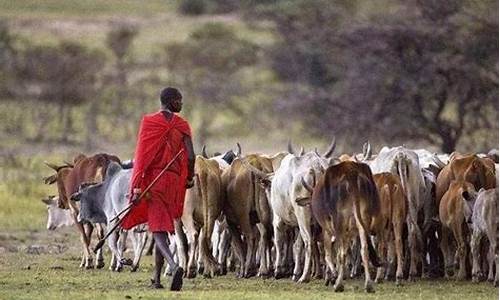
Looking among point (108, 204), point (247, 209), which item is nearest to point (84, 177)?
point (108, 204)

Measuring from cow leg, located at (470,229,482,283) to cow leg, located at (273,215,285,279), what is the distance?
225 cm

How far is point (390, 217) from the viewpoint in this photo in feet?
64.4

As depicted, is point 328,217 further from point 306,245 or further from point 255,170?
point 255,170

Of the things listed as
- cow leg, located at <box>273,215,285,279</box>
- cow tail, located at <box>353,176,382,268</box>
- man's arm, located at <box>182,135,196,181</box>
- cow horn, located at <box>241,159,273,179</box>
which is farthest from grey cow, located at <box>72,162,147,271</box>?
cow tail, located at <box>353,176,382,268</box>

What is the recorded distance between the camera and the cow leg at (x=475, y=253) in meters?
19.6

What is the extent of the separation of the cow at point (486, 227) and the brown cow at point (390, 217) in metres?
0.78

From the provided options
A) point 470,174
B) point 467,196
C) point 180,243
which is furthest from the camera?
point 470,174

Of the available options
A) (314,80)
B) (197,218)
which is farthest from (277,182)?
(314,80)

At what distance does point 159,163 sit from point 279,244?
3077mm

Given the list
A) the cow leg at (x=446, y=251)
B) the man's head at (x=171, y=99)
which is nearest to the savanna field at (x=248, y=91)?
the cow leg at (x=446, y=251)

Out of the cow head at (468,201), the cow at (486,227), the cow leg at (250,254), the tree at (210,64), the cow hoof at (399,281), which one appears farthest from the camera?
the tree at (210,64)

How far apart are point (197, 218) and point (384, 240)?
2.47 m

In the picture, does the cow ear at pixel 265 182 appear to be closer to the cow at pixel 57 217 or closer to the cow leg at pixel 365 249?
the cow leg at pixel 365 249

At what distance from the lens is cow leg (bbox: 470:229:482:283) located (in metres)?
19.6
